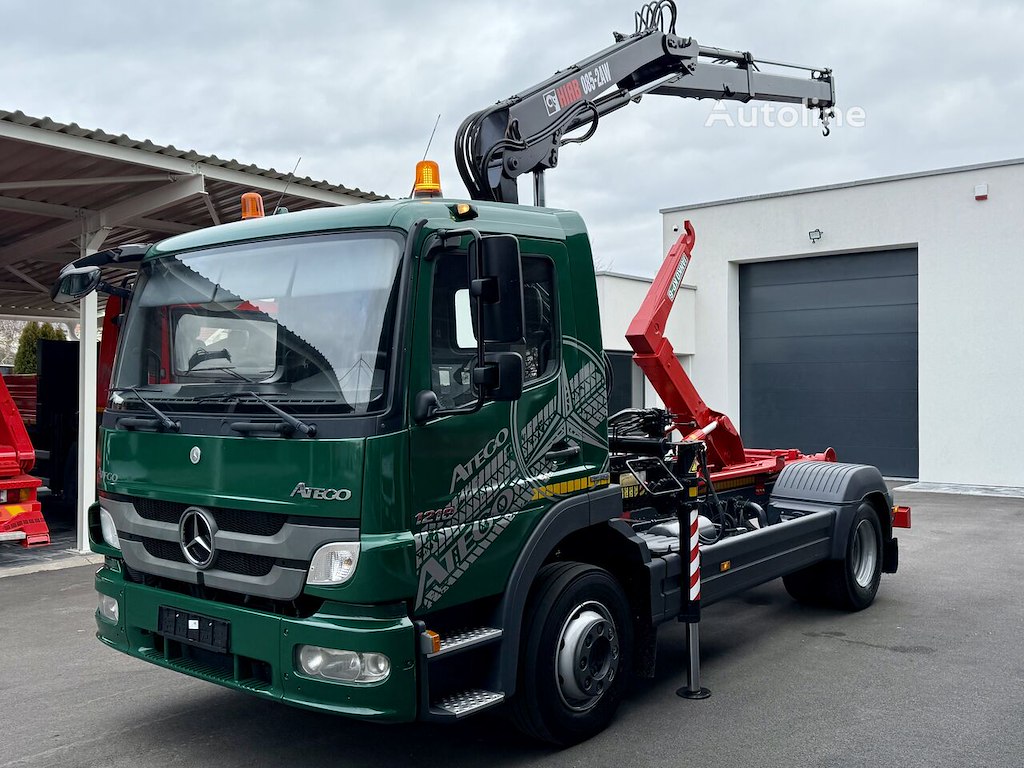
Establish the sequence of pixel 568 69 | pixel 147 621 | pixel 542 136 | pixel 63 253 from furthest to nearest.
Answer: pixel 63 253, pixel 568 69, pixel 542 136, pixel 147 621

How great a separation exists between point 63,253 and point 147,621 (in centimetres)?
1064

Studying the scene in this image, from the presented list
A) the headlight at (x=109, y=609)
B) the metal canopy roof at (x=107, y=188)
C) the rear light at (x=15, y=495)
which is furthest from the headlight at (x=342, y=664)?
the rear light at (x=15, y=495)

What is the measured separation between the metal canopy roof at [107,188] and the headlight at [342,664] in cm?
640

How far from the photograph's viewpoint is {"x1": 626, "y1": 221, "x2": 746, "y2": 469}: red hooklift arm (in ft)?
22.7

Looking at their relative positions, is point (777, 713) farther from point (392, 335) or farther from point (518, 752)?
point (392, 335)

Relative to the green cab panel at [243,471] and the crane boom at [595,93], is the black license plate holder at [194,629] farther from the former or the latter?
the crane boom at [595,93]

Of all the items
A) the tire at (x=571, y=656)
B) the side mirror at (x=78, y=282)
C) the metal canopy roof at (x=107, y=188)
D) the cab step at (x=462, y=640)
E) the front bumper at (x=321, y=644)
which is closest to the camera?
the front bumper at (x=321, y=644)

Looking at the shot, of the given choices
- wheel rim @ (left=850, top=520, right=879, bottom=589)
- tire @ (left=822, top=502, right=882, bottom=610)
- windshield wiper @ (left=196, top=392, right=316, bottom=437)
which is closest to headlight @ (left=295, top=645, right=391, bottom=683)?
windshield wiper @ (left=196, top=392, right=316, bottom=437)

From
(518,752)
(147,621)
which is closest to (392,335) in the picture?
(147,621)

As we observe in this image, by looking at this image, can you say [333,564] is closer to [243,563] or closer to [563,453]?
[243,563]

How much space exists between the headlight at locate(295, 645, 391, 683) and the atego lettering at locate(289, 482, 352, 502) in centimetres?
58

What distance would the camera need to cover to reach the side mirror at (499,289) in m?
3.71

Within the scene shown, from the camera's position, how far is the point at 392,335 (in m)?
3.76

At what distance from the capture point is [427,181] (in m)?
4.48
